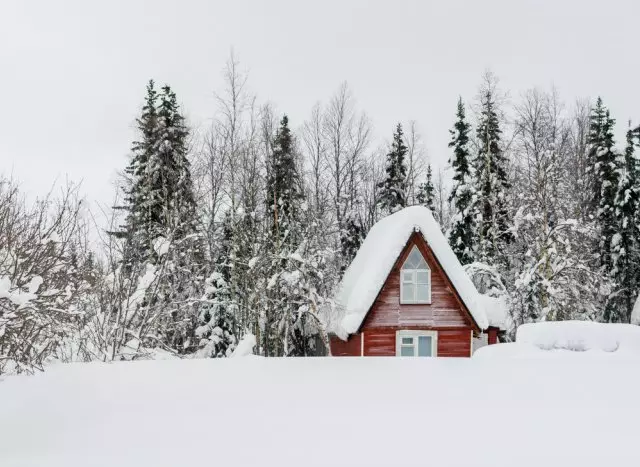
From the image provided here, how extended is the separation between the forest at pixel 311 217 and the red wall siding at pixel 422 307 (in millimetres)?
1892

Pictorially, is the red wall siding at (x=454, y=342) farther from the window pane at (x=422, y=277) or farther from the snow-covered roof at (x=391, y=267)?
the window pane at (x=422, y=277)

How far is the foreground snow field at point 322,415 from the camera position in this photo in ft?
14.9

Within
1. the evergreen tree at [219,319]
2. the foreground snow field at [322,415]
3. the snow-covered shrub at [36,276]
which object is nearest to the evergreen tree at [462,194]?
the evergreen tree at [219,319]

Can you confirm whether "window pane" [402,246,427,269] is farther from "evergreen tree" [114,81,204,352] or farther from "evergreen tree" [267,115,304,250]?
"evergreen tree" [114,81,204,352]

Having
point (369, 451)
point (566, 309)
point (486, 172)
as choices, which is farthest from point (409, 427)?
point (486, 172)

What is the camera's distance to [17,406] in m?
5.95

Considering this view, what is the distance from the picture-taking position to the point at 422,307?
20453mm

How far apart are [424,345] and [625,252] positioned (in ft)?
52.5

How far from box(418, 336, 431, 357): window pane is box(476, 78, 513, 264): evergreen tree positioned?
995 centimetres

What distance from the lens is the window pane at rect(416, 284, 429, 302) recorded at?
20516 mm

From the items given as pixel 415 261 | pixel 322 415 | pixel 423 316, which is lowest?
pixel 322 415

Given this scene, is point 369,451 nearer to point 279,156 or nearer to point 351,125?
point 279,156

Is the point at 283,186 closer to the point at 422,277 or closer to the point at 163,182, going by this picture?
the point at 163,182

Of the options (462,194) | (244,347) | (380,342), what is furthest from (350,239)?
(244,347)
